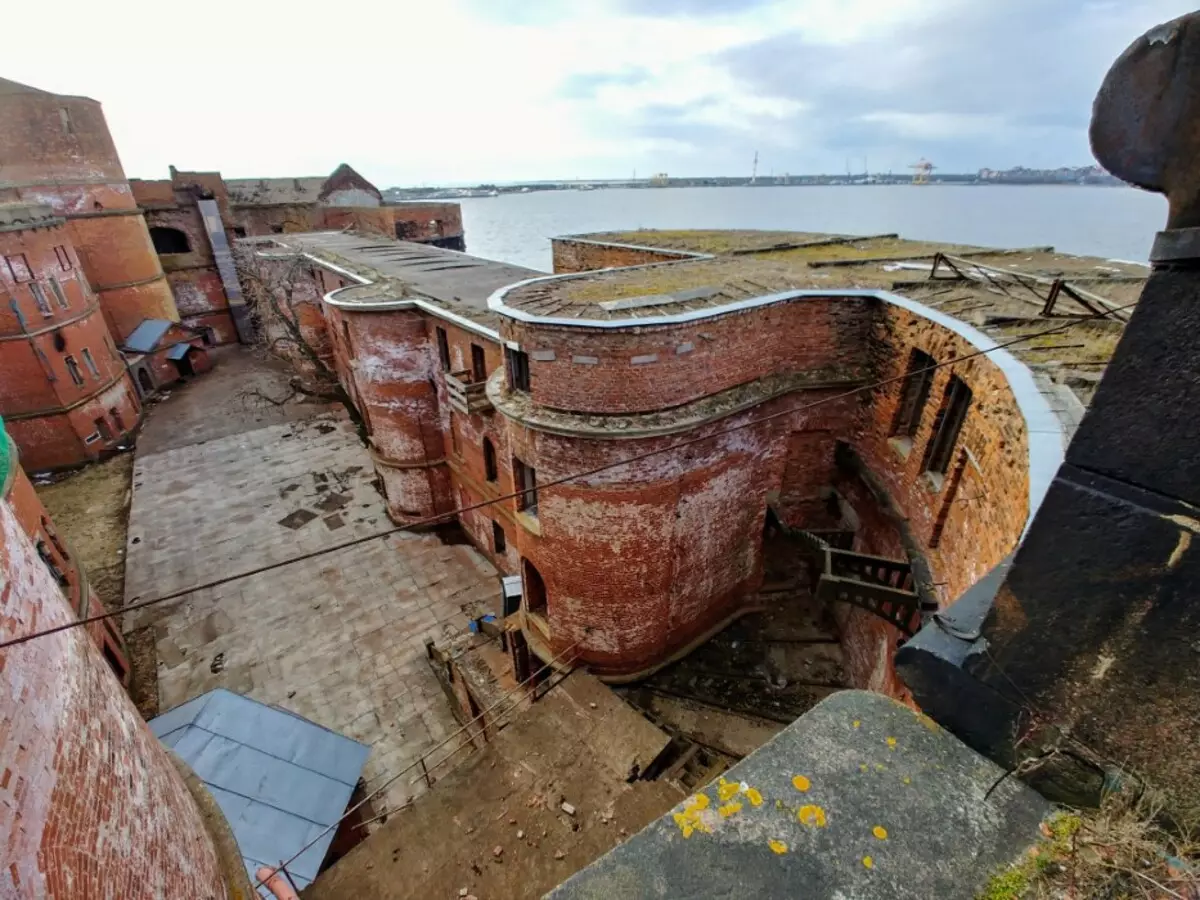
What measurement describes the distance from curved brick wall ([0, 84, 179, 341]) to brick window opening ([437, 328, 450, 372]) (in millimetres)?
25347

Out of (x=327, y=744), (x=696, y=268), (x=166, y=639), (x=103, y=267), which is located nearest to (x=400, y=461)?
(x=166, y=639)

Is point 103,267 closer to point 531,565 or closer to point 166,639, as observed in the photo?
point 166,639

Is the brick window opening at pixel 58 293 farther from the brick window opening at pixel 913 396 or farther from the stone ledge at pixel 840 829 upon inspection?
the stone ledge at pixel 840 829

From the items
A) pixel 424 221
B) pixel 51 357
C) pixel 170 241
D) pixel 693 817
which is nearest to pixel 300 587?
pixel 51 357

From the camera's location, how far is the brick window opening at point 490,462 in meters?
15.6

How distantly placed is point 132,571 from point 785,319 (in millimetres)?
21975

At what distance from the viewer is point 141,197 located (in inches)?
1399

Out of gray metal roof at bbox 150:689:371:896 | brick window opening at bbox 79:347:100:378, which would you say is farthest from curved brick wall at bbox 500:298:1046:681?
brick window opening at bbox 79:347:100:378

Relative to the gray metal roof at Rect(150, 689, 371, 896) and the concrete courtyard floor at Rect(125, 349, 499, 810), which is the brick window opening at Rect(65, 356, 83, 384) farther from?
the gray metal roof at Rect(150, 689, 371, 896)

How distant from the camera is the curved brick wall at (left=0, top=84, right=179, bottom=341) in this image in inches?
1024

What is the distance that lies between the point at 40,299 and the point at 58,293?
3.92ft

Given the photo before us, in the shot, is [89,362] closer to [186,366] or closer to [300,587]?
[186,366]

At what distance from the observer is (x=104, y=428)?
26.6 meters

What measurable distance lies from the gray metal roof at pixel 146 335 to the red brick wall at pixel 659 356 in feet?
107
